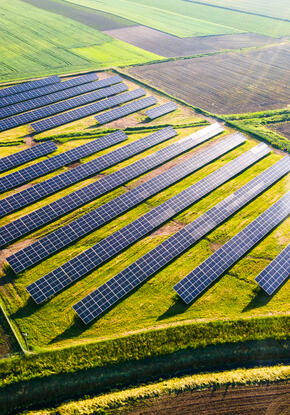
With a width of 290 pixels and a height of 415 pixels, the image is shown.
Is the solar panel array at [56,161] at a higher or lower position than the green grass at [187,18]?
lower

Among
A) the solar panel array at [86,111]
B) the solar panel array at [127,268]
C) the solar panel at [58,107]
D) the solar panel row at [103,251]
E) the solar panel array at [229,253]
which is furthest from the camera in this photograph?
the solar panel array at [86,111]

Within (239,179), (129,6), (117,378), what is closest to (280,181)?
(239,179)

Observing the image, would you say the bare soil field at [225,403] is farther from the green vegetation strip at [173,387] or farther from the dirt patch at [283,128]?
the dirt patch at [283,128]

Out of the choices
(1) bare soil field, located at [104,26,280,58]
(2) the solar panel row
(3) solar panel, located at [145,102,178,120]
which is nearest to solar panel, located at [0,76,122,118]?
(3) solar panel, located at [145,102,178,120]

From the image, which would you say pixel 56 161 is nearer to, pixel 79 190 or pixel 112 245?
pixel 79 190

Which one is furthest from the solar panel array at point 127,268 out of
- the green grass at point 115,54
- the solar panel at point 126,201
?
the green grass at point 115,54
